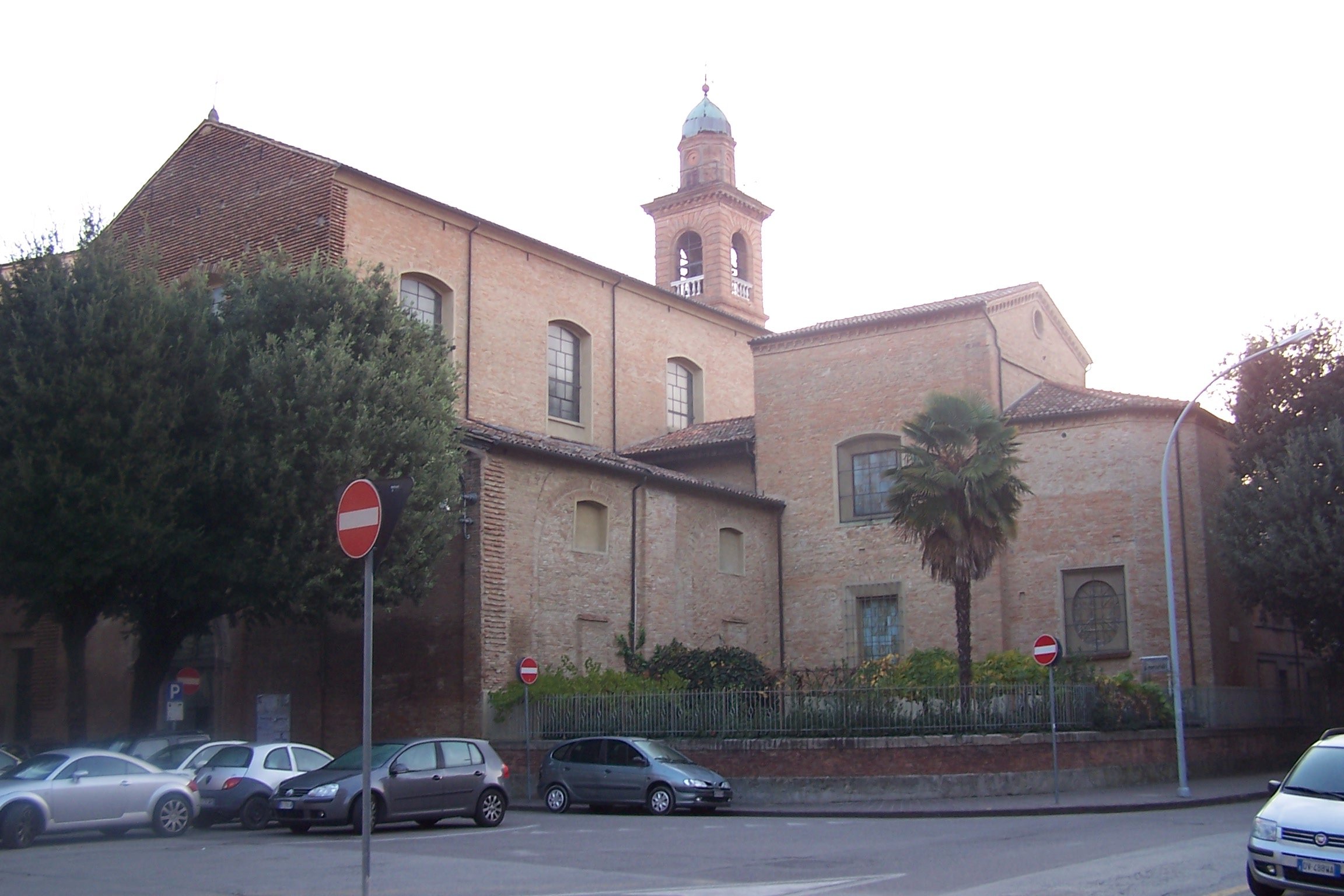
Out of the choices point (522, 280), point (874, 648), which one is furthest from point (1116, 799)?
point (522, 280)

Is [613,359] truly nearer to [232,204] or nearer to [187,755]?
[232,204]

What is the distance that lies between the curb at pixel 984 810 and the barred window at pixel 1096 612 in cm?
680

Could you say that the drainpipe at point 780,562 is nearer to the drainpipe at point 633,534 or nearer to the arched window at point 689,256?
Answer: the drainpipe at point 633,534

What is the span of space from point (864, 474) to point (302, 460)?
1551 cm

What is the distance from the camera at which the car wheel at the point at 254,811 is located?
723 inches

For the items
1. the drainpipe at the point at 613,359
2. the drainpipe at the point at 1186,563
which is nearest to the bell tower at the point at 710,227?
the drainpipe at the point at 613,359

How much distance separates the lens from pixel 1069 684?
22984mm

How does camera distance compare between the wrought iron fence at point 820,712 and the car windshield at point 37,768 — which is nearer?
the car windshield at point 37,768

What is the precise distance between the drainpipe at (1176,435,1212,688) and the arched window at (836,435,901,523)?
640 cm

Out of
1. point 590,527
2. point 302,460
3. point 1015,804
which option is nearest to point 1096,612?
point 1015,804

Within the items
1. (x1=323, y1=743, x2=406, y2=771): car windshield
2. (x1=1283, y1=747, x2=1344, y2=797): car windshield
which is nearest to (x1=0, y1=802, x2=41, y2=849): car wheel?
(x1=323, y1=743, x2=406, y2=771): car windshield

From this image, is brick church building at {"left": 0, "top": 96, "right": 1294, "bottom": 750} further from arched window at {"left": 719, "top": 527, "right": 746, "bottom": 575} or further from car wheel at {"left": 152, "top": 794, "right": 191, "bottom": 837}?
car wheel at {"left": 152, "top": 794, "right": 191, "bottom": 837}

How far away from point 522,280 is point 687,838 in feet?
60.9

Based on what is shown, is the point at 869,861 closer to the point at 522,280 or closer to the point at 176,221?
the point at 522,280
